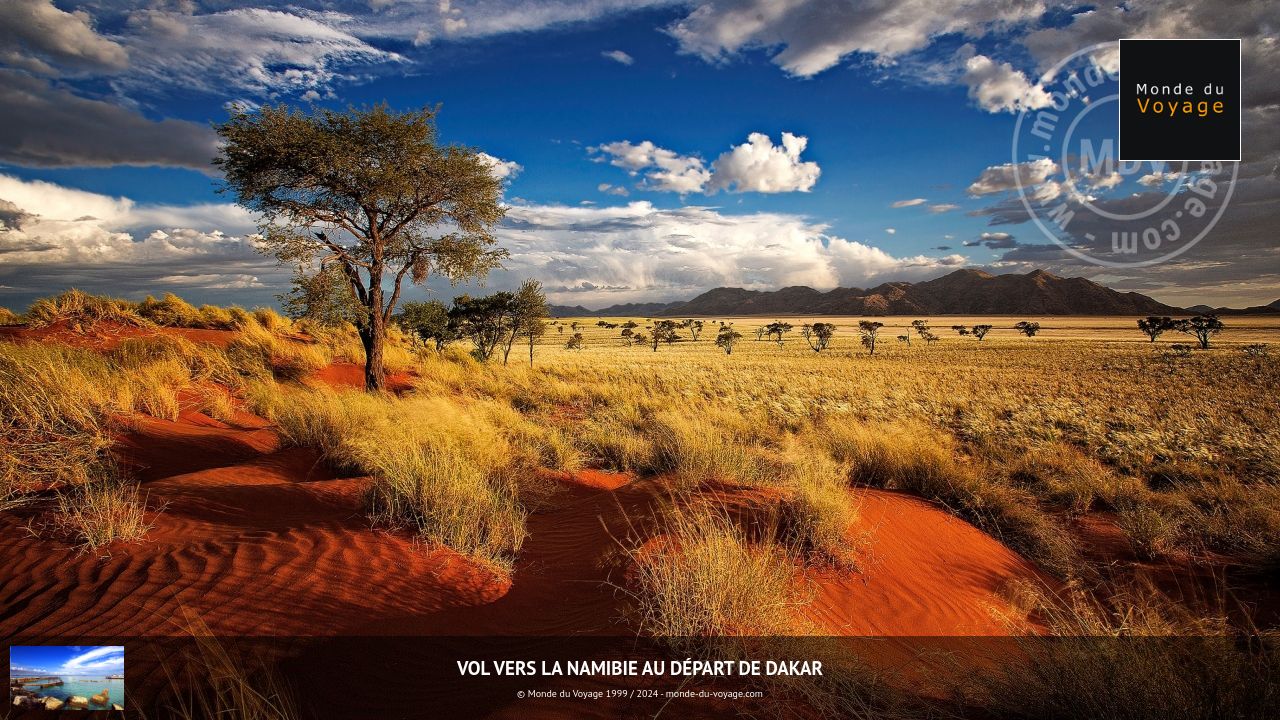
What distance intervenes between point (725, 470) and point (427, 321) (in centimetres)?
3142

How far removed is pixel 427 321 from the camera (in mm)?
34375

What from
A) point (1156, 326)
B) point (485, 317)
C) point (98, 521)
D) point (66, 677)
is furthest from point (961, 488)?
point (1156, 326)

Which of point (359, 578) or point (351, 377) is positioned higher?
point (351, 377)

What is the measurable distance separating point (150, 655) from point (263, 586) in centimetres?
84

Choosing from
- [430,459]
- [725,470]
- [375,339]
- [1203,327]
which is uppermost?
[375,339]

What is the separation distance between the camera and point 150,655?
317 cm

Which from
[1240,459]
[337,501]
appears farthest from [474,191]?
[1240,459]

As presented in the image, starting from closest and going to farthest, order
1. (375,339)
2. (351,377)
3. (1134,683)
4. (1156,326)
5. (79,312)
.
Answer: (1134,683) < (375,339) < (79,312) < (351,377) < (1156,326)

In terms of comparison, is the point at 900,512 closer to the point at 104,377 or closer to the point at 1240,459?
the point at 1240,459

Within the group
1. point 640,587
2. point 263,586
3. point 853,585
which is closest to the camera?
point 263,586

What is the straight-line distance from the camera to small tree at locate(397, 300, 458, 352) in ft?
112

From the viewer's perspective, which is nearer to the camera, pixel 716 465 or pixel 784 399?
pixel 716 465

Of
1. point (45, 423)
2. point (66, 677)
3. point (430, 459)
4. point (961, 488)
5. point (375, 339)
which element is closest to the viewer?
point (66, 677)

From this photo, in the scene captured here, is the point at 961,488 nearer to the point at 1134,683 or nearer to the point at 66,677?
the point at 1134,683
